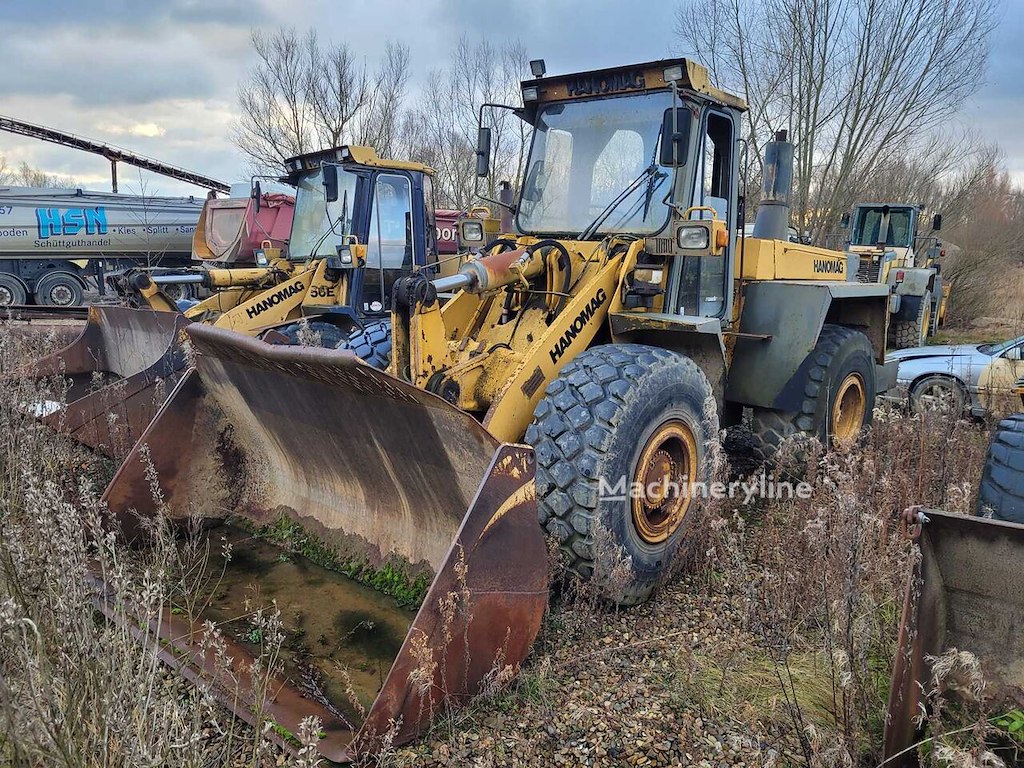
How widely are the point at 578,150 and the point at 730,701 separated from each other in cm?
334

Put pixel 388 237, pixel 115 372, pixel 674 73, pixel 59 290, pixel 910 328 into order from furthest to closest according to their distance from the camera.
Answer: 1. pixel 59 290
2. pixel 910 328
3. pixel 388 237
4. pixel 115 372
5. pixel 674 73

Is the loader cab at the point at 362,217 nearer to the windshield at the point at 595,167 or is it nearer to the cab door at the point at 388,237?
the cab door at the point at 388,237

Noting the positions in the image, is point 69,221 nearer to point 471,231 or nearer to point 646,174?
point 471,231

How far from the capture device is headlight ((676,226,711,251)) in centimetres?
400

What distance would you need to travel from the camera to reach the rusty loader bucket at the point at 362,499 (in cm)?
255

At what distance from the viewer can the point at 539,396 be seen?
3.76 m

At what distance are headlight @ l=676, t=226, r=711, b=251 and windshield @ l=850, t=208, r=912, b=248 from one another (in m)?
13.3

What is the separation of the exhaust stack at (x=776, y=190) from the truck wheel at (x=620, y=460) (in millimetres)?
2354

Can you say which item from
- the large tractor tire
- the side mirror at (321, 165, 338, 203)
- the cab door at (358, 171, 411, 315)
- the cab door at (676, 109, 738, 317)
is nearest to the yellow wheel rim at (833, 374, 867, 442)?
the cab door at (676, 109, 738, 317)

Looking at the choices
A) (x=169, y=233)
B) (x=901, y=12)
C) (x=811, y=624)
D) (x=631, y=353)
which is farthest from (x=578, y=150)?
(x=169, y=233)

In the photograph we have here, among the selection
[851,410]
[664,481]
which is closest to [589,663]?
[664,481]

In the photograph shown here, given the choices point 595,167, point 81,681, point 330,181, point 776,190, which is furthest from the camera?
point 330,181

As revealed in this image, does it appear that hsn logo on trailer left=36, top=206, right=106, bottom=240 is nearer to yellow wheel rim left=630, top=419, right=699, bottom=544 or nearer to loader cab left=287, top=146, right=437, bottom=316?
loader cab left=287, top=146, right=437, bottom=316

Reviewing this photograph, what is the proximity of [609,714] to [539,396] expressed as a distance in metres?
1.54
